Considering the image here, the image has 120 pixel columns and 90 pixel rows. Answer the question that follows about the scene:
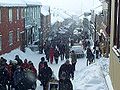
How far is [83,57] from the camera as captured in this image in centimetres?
3494

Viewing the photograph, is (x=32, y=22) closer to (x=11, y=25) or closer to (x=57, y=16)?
(x=11, y=25)

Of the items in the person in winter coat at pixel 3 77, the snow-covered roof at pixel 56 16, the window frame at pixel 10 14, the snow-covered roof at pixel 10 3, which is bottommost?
the person in winter coat at pixel 3 77

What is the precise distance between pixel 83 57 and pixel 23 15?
10588 millimetres

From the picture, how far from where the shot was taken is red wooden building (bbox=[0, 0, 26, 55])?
32.6m

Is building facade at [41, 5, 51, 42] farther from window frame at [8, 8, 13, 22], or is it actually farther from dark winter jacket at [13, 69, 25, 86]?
dark winter jacket at [13, 69, 25, 86]

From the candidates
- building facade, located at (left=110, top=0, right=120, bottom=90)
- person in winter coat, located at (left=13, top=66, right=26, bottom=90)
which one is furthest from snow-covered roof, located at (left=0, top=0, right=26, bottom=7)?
building facade, located at (left=110, top=0, right=120, bottom=90)

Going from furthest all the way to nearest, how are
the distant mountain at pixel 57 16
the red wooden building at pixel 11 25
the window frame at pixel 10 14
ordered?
the distant mountain at pixel 57 16 < the window frame at pixel 10 14 < the red wooden building at pixel 11 25

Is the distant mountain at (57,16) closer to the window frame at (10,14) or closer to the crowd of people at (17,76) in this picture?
the window frame at (10,14)

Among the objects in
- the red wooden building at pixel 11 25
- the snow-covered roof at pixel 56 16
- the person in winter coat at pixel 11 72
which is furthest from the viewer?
the snow-covered roof at pixel 56 16

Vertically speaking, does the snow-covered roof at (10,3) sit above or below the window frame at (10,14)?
above

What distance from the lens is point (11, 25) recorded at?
118 feet

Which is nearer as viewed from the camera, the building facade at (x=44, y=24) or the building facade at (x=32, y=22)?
the building facade at (x=32, y=22)

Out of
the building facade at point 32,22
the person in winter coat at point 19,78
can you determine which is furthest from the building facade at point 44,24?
the person in winter coat at point 19,78

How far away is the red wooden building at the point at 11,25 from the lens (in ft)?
107
